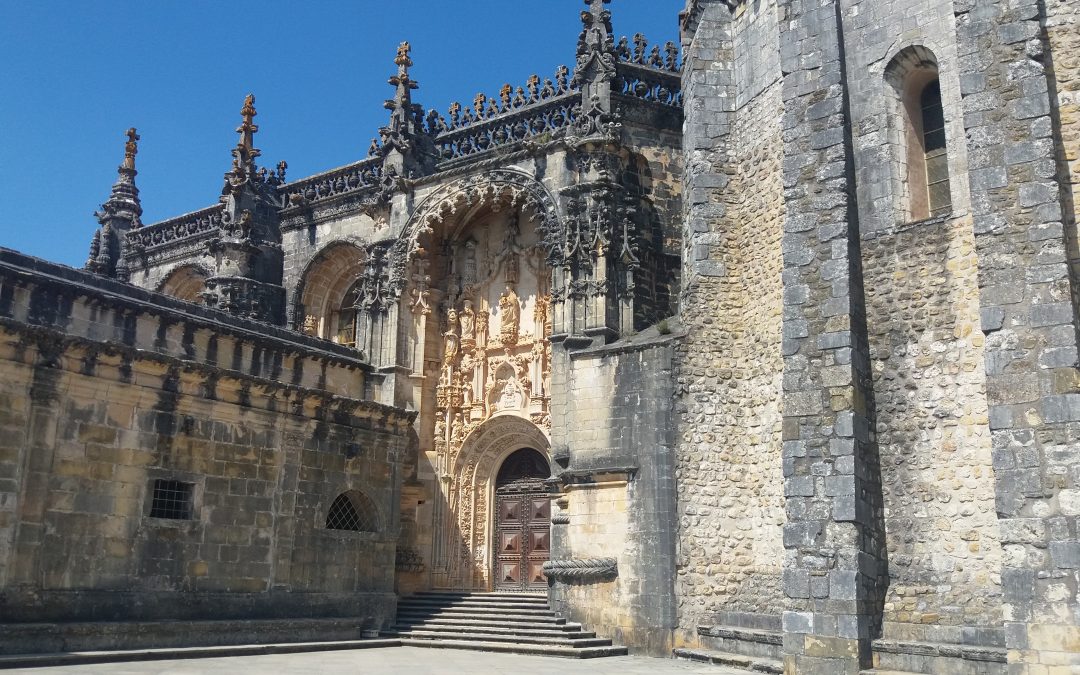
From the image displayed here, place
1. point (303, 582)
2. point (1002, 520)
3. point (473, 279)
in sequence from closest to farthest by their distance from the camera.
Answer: point (1002, 520)
point (303, 582)
point (473, 279)

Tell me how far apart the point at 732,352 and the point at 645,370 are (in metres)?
1.53

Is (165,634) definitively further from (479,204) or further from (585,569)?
(479,204)

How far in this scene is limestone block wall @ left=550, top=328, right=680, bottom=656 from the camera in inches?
583

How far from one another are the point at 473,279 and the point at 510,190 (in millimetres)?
2202

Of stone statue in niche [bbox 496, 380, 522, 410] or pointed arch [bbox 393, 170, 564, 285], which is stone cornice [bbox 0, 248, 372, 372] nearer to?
pointed arch [bbox 393, 170, 564, 285]

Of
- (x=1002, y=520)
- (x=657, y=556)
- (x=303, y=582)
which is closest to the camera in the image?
(x=1002, y=520)

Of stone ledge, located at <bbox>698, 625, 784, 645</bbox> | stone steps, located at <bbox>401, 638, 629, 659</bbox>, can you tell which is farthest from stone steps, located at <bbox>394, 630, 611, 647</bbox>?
stone ledge, located at <bbox>698, 625, 784, 645</bbox>

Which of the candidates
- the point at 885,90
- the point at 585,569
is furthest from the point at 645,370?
the point at 885,90

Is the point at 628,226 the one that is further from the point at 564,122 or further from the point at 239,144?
the point at 239,144

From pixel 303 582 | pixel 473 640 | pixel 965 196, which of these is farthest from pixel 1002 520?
pixel 303 582

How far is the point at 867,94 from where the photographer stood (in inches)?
500

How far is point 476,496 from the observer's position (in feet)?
62.8

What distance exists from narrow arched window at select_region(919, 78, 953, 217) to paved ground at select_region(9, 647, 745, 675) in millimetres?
6343

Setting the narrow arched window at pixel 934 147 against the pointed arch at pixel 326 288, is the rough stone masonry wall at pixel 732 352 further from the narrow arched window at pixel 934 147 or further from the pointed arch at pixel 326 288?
the pointed arch at pixel 326 288
